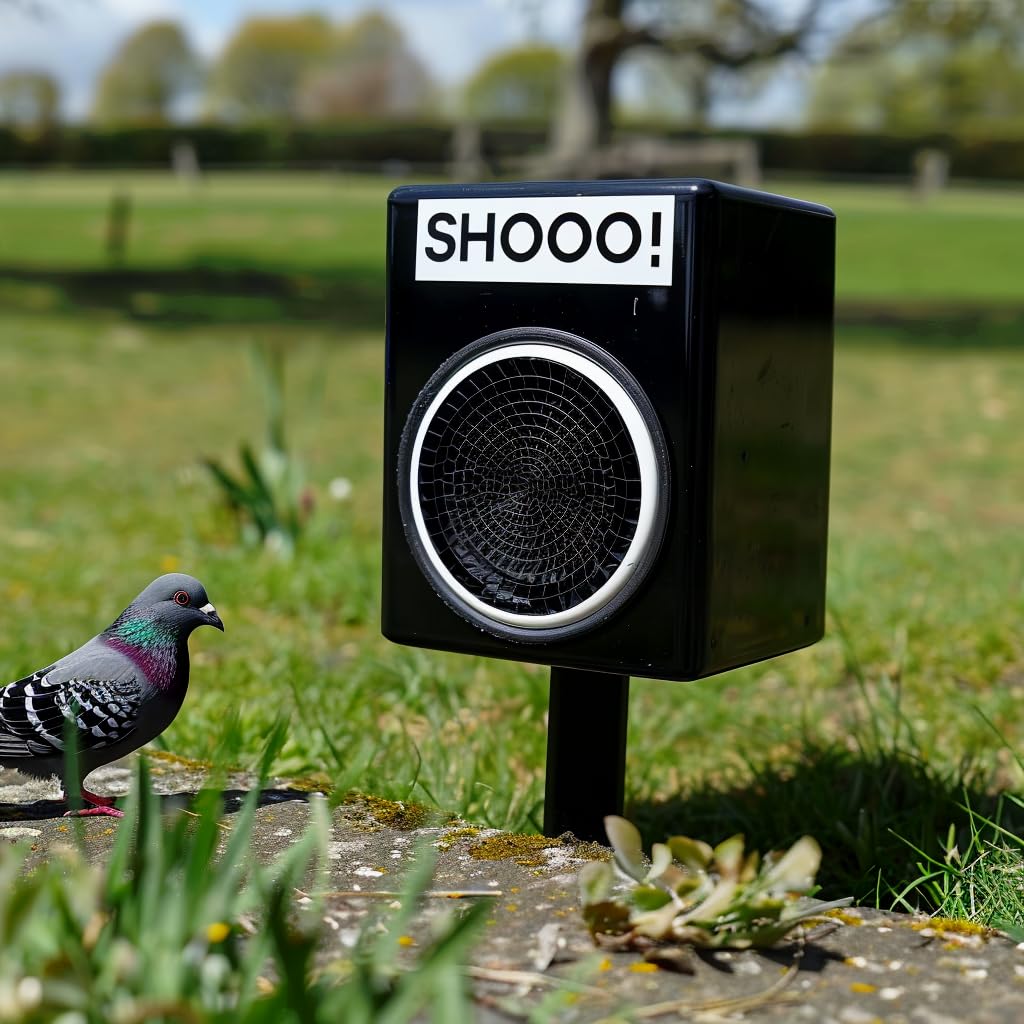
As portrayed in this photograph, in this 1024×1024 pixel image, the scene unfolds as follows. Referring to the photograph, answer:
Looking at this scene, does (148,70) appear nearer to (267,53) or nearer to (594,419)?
(267,53)

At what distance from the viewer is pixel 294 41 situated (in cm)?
9912

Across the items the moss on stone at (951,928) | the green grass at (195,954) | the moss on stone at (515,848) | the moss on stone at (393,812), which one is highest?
the green grass at (195,954)

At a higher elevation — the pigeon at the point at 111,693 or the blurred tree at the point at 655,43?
the blurred tree at the point at 655,43

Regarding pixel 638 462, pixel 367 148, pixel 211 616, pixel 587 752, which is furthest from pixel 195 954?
pixel 367 148

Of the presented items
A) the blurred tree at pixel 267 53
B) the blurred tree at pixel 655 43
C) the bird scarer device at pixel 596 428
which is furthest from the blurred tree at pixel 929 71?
the blurred tree at pixel 267 53

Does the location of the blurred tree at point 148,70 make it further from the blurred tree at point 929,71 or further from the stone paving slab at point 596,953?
the stone paving slab at point 596,953

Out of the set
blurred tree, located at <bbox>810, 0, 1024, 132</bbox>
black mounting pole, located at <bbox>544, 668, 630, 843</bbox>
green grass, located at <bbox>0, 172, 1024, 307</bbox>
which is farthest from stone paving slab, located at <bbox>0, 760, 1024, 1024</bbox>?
blurred tree, located at <bbox>810, 0, 1024, 132</bbox>

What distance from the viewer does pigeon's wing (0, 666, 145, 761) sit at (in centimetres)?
204

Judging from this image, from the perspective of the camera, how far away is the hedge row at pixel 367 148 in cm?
3247

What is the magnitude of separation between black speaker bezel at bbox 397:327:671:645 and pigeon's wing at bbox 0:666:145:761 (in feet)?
1.54

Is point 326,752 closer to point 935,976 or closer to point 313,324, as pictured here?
point 935,976

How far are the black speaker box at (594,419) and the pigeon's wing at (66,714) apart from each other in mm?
425

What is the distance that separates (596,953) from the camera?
1.62 m

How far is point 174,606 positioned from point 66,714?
216mm
